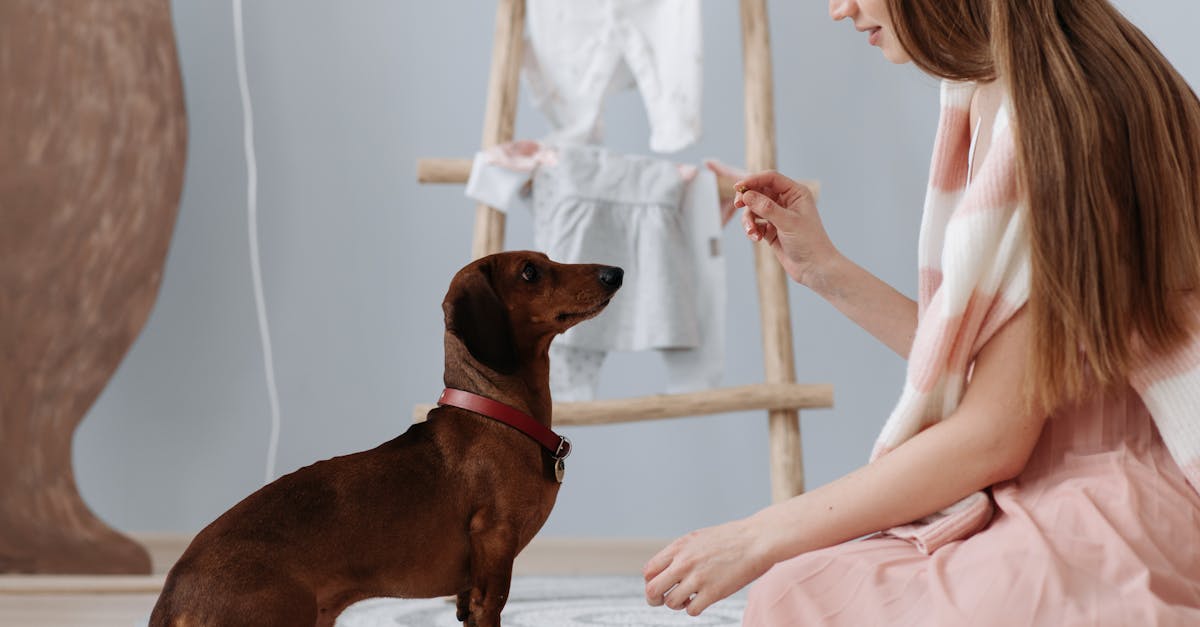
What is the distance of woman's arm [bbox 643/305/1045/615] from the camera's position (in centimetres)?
74

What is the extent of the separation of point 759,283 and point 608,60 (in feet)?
1.61

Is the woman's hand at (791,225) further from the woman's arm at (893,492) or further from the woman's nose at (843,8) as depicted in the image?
the woman's arm at (893,492)

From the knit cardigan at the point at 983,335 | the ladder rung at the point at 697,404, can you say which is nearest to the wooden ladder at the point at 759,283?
the ladder rung at the point at 697,404

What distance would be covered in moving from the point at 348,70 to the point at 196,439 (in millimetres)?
854

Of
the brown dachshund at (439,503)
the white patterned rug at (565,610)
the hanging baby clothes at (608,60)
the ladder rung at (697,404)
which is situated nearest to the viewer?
the brown dachshund at (439,503)

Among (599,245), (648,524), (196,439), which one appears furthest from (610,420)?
(196,439)

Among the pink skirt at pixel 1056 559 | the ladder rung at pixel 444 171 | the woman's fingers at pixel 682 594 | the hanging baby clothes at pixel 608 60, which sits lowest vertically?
the woman's fingers at pixel 682 594

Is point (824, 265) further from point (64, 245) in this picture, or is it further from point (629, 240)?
point (64, 245)

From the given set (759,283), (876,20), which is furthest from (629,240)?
(876,20)

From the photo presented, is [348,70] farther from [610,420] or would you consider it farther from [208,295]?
[610,420]

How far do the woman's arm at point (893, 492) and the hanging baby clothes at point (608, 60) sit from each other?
1443 mm

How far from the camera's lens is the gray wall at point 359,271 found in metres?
2.50

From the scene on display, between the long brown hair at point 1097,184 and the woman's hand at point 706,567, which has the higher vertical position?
the long brown hair at point 1097,184

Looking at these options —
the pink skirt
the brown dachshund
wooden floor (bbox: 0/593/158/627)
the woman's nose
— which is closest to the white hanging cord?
wooden floor (bbox: 0/593/158/627)
